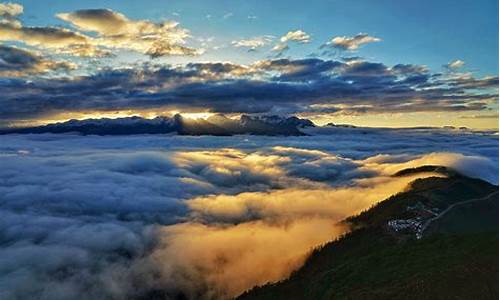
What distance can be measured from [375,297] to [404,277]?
16.2 metres

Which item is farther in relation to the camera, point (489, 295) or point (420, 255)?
point (420, 255)

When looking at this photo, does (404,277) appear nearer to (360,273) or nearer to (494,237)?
(360,273)

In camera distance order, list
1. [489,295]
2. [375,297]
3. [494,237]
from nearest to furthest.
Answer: [489,295], [375,297], [494,237]

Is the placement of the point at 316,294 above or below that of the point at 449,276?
below

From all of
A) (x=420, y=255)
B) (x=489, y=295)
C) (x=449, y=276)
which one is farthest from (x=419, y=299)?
(x=420, y=255)

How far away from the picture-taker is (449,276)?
154750 mm

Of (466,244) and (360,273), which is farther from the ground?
(466,244)

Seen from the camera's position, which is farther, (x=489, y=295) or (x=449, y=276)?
(x=449, y=276)

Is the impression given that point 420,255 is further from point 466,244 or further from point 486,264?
point 486,264

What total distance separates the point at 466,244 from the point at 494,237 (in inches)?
425

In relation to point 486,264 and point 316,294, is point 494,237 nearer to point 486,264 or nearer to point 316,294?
point 486,264

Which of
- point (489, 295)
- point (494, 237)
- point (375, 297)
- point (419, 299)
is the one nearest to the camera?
point (489, 295)

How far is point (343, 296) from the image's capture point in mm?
173875

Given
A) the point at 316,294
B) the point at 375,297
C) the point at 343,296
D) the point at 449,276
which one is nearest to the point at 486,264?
the point at 449,276
